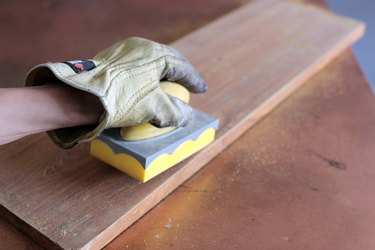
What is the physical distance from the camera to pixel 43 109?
89cm

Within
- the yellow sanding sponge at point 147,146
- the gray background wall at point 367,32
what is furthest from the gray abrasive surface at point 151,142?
the gray background wall at point 367,32

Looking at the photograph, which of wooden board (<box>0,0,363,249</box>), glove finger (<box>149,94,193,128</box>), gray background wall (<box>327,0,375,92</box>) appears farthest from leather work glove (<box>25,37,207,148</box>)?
gray background wall (<box>327,0,375,92</box>)

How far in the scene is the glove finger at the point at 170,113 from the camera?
38.1 inches

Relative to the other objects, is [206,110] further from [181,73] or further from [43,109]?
[43,109]

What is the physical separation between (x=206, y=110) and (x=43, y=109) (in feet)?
1.68

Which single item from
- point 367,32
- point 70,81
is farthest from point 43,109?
point 367,32

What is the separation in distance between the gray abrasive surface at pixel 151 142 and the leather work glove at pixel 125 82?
0.05 meters

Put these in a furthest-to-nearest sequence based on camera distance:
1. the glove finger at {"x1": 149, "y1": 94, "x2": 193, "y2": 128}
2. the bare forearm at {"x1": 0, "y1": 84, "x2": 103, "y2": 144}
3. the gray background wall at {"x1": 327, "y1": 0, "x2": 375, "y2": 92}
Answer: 1. the gray background wall at {"x1": 327, "y1": 0, "x2": 375, "y2": 92}
2. the glove finger at {"x1": 149, "y1": 94, "x2": 193, "y2": 128}
3. the bare forearm at {"x1": 0, "y1": 84, "x2": 103, "y2": 144}

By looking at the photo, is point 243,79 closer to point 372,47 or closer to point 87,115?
point 87,115

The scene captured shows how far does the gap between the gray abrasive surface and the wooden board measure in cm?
7

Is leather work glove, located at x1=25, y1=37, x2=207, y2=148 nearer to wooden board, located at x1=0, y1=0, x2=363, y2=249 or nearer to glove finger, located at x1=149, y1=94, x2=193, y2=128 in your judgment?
glove finger, located at x1=149, y1=94, x2=193, y2=128

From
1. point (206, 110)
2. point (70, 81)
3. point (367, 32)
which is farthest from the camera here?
point (367, 32)

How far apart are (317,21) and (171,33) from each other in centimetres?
58

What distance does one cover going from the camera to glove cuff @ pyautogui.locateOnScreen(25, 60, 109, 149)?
883mm
